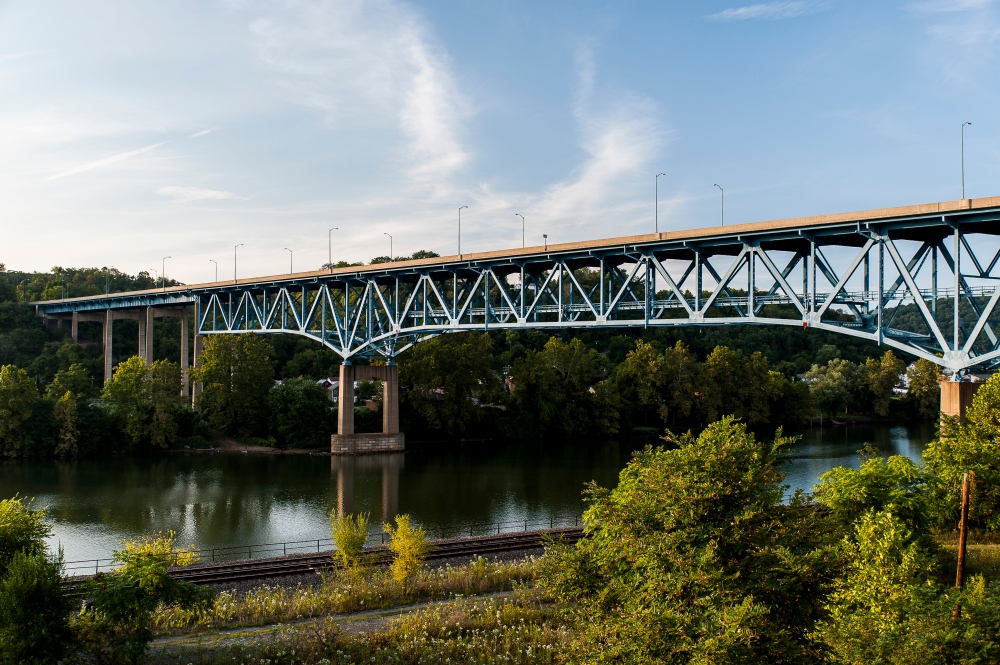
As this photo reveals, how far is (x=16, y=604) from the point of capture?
1343 cm

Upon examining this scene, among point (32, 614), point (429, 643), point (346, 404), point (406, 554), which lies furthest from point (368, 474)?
point (32, 614)

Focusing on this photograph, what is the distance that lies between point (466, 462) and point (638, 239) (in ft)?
68.0

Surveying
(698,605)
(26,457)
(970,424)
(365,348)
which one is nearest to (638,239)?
(970,424)

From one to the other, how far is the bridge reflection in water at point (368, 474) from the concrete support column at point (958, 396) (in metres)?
22.8

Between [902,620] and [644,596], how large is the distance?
13.7 ft

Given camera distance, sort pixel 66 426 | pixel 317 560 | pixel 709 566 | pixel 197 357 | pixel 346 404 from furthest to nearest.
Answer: pixel 197 357
pixel 346 404
pixel 66 426
pixel 317 560
pixel 709 566

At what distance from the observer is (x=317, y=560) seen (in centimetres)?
2469

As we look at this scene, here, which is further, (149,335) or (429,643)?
(149,335)

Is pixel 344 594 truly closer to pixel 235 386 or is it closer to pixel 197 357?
pixel 235 386

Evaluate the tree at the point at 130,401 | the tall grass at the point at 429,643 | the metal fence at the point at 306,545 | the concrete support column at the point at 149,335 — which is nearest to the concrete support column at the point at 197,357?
the concrete support column at the point at 149,335

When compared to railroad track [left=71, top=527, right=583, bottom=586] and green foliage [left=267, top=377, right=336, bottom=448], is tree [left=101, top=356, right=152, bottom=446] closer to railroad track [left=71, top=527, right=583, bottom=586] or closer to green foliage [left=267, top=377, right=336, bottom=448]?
green foliage [left=267, top=377, right=336, bottom=448]

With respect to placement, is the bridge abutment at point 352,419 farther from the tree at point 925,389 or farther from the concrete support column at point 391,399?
the tree at point 925,389

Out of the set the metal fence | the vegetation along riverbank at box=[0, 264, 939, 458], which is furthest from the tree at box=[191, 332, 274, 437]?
the metal fence

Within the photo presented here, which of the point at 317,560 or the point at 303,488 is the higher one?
the point at 317,560
